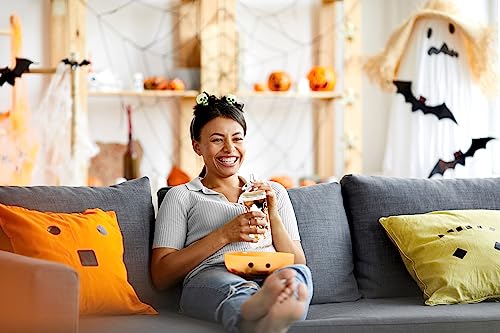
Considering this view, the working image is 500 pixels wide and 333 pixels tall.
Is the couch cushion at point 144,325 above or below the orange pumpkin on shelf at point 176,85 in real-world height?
below

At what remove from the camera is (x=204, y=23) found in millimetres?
5145

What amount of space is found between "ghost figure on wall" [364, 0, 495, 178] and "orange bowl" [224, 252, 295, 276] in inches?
74.0

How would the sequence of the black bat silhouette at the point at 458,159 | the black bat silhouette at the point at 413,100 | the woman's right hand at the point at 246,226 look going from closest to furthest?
the woman's right hand at the point at 246,226, the black bat silhouette at the point at 458,159, the black bat silhouette at the point at 413,100

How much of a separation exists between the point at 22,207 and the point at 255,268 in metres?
0.70

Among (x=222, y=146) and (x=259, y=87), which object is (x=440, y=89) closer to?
(x=259, y=87)

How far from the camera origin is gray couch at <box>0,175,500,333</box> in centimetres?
216

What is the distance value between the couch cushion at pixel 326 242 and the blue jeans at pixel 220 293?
322 mm

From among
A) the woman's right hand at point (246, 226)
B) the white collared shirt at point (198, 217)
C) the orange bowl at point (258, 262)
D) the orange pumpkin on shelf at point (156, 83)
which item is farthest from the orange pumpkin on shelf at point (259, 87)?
the orange bowl at point (258, 262)

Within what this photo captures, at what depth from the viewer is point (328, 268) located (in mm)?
2850

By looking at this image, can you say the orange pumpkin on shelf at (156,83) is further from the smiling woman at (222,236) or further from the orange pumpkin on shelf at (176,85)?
the smiling woman at (222,236)

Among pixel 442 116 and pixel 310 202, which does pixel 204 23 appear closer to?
pixel 442 116

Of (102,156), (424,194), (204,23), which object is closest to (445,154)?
(424,194)

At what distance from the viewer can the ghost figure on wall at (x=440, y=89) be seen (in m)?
4.20

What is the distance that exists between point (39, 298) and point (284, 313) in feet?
1.92
